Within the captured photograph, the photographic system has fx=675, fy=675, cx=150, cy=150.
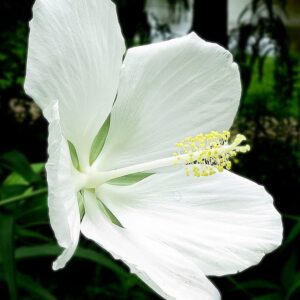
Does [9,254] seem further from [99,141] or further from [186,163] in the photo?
[186,163]

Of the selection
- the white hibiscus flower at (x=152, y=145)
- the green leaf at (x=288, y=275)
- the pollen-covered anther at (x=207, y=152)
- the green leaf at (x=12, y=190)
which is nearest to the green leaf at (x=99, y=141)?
the white hibiscus flower at (x=152, y=145)

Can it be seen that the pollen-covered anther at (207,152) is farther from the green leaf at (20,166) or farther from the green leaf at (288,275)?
the green leaf at (288,275)

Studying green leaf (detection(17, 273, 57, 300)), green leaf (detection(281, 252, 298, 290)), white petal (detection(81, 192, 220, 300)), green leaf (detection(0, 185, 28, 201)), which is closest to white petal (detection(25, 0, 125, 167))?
white petal (detection(81, 192, 220, 300))

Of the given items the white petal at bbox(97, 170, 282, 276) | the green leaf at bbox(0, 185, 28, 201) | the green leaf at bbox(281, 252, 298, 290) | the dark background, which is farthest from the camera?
the dark background

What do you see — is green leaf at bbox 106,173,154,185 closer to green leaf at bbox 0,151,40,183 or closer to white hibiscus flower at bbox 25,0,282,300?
white hibiscus flower at bbox 25,0,282,300

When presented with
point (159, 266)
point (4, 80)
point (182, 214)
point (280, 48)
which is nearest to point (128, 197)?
point (182, 214)

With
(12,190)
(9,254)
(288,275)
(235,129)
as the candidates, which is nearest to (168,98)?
(9,254)

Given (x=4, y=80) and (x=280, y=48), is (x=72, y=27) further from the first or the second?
(x=280, y=48)
